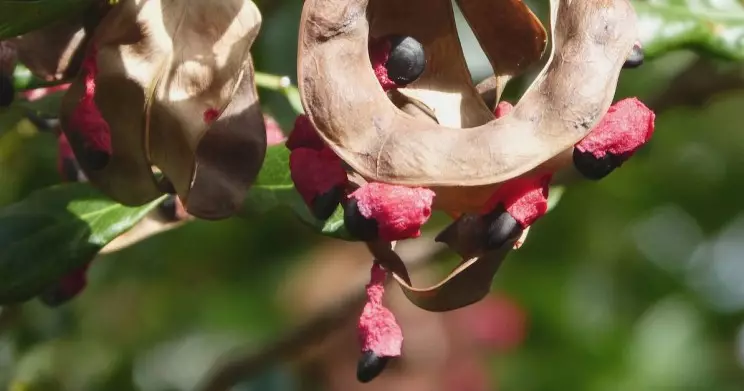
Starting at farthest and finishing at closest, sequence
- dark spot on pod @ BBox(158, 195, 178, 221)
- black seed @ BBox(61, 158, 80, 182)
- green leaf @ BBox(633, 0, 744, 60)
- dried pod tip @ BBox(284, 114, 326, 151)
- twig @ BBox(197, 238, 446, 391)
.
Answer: twig @ BBox(197, 238, 446, 391), green leaf @ BBox(633, 0, 744, 60), black seed @ BBox(61, 158, 80, 182), dark spot on pod @ BBox(158, 195, 178, 221), dried pod tip @ BBox(284, 114, 326, 151)

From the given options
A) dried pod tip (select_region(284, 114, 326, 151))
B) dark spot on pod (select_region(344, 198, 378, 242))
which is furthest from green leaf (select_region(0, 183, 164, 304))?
dark spot on pod (select_region(344, 198, 378, 242))

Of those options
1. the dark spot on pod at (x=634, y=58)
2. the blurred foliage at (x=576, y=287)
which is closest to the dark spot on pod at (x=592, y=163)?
the dark spot on pod at (x=634, y=58)

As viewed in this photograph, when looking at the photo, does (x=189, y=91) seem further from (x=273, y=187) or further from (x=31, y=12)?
(x=273, y=187)

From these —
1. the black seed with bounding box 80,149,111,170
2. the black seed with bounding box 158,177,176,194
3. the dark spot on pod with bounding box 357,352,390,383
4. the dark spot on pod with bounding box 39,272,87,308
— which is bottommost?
the dark spot on pod with bounding box 39,272,87,308

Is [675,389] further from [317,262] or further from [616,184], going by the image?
[317,262]

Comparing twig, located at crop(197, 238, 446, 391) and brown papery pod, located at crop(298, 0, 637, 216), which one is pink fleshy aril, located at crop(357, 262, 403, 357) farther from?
twig, located at crop(197, 238, 446, 391)

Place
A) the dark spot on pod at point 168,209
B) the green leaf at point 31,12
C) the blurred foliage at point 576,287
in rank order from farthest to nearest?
the blurred foliage at point 576,287
the dark spot on pod at point 168,209
the green leaf at point 31,12

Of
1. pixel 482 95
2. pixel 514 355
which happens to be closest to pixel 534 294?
pixel 514 355

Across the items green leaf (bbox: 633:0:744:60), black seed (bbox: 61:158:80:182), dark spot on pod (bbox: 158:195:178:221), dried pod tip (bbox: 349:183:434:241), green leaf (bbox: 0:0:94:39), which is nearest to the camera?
dried pod tip (bbox: 349:183:434:241)

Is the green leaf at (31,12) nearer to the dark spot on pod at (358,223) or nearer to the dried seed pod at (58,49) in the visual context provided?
the dried seed pod at (58,49)
